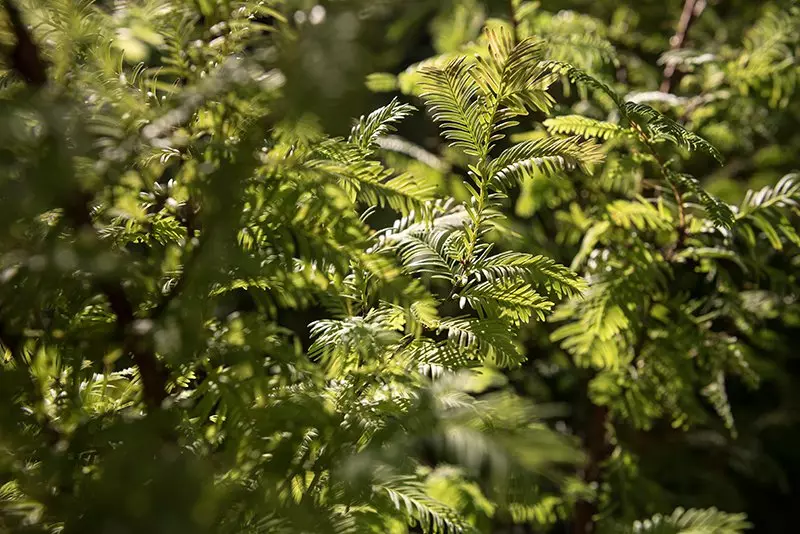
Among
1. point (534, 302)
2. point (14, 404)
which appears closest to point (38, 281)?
point (14, 404)

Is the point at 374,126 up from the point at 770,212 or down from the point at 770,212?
up

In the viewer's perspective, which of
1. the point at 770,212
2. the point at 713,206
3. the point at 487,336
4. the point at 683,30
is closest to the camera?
the point at 487,336

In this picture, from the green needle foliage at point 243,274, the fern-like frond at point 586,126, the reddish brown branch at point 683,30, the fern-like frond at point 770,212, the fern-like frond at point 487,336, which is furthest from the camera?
the reddish brown branch at point 683,30

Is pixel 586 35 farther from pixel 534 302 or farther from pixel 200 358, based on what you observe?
pixel 200 358

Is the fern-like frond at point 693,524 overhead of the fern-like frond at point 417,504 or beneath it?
beneath

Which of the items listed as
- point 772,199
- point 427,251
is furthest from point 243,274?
point 772,199

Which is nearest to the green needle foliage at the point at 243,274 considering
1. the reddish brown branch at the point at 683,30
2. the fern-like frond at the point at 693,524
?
the fern-like frond at the point at 693,524

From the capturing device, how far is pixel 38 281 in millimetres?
395

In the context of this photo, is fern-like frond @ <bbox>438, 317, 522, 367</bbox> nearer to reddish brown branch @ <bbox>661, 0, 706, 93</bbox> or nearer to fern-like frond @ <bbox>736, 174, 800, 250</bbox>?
fern-like frond @ <bbox>736, 174, 800, 250</bbox>

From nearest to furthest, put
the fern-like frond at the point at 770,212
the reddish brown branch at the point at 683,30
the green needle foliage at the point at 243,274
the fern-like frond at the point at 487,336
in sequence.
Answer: the green needle foliage at the point at 243,274, the fern-like frond at the point at 487,336, the fern-like frond at the point at 770,212, the reddish brown branch at the point at 683,30

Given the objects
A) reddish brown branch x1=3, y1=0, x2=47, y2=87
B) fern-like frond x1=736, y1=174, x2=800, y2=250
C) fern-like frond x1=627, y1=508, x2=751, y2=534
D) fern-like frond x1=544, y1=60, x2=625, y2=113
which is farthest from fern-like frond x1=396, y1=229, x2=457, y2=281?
fern-like frond x1=627, y1=508, x2=751, y2=534

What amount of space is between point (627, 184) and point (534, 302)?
431mm

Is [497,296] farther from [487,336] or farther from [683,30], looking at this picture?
[683,30]

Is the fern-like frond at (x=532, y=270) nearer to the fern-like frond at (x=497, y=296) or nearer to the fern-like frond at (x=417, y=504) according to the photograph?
the fern-like frond at (x=497, y=296)
